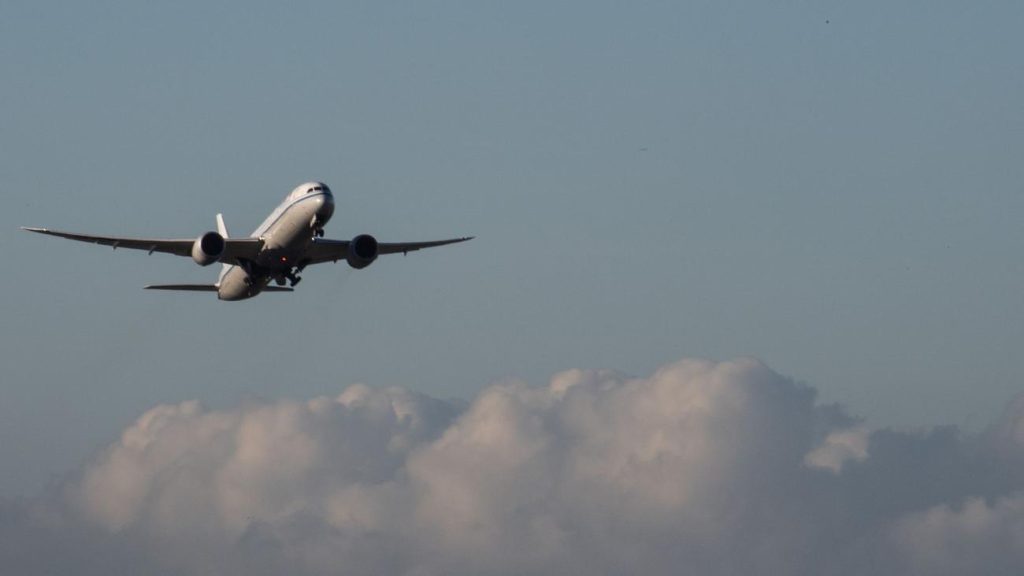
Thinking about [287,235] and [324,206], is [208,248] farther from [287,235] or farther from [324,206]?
[324,206]

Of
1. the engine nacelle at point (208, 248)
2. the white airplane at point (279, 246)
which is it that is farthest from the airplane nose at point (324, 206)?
A: the engine nacelle at point (208, 248)

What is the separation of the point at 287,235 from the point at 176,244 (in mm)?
6928

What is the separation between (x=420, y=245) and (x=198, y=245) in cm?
1499

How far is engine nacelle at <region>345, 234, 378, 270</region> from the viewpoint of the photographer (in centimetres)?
12650

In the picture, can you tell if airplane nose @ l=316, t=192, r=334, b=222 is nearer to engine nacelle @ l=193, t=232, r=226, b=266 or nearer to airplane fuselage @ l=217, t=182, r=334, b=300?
airplane fuselage @ l=217, t=182, r=334, b=300

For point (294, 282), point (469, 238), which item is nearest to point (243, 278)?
point (294, 282)

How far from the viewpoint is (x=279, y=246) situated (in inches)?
4926

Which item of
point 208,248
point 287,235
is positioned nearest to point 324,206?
point 287,235

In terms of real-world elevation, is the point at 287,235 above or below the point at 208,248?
above

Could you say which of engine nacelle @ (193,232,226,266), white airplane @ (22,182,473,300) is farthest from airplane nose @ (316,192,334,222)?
engine nacelle @ (193,232,226,266)

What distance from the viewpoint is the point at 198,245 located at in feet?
407

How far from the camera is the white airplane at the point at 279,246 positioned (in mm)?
122688

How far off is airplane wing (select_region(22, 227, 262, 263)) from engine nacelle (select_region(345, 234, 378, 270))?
4.97 m

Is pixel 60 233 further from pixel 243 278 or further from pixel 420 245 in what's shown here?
pixel 420 245
